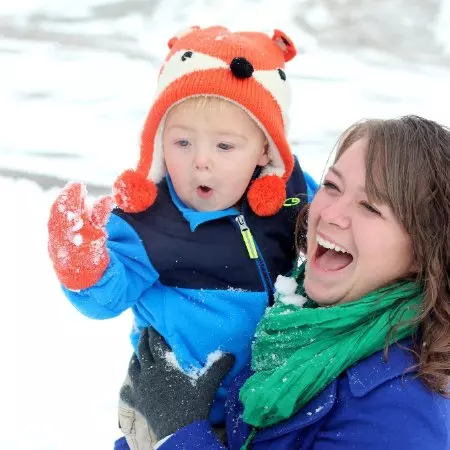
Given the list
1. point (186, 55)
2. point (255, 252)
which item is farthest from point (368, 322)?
point (186, 55)

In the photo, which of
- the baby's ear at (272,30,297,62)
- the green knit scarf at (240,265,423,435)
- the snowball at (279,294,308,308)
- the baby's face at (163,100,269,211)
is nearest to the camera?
the green knit scarf at (240,265,423,435)

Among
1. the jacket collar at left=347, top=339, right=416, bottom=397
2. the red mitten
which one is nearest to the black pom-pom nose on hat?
the red mitten

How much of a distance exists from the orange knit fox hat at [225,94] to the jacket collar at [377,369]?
2.08ft

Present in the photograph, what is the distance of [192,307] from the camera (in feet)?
6.35

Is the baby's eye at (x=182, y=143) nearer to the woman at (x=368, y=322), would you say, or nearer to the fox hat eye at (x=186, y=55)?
the fox hat eye at (x=186, y=55)

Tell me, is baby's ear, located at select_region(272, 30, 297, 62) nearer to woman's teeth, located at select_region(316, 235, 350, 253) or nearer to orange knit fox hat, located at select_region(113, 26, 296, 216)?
orange knit fox hat, located at select_region(113, 26, 296, 216)

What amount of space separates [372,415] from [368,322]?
229 millimetres

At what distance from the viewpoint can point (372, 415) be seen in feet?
4.66

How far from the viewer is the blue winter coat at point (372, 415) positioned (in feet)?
4.55

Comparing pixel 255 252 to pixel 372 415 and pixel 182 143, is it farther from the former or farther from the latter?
pixel 372 415

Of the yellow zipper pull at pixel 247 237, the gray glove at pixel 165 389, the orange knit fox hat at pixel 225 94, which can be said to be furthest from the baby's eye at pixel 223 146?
the gray glove at pixel 165 389

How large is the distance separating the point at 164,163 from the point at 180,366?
613 mm

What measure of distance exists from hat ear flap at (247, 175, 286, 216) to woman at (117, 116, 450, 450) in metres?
0.29

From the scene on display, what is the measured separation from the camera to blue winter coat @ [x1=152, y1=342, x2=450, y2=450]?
1386 millimetres
